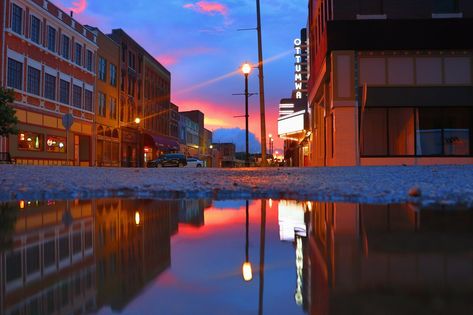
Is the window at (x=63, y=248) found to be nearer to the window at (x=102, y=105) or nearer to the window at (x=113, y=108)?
the window at (x=102, y=105)

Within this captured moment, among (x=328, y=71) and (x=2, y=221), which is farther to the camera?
(x=328, y=71)

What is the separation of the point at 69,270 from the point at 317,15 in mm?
33804

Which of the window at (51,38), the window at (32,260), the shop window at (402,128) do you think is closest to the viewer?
the window at (32,260)

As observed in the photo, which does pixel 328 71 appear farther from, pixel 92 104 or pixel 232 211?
pixel 92 104

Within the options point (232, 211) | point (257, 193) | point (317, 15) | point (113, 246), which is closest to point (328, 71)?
point (317, 15)

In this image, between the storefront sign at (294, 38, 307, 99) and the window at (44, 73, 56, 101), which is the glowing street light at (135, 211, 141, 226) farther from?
the storefront sign at (294, 38, 307, 99)

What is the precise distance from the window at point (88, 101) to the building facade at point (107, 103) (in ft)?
3.98

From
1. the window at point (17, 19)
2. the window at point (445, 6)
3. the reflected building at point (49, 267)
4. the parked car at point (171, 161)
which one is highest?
the window at point (17, 19)

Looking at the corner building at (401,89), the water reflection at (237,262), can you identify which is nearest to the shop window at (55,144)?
the corner building at (401,89)

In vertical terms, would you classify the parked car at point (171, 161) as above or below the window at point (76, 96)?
below

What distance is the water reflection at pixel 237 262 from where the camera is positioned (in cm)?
209

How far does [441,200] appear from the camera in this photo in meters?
5.75

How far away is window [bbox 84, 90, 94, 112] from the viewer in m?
44.8

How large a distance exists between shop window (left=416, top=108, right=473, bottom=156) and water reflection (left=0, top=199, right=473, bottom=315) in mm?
22254
